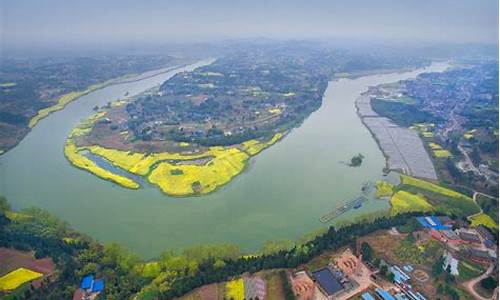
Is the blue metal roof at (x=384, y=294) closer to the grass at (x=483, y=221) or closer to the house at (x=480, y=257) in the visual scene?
the house at (x=480, y=257)

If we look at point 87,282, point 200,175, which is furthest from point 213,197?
point 87,282

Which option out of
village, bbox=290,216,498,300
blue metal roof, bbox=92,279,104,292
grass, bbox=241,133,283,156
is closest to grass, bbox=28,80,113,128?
grass, bbox=241,133,283,156

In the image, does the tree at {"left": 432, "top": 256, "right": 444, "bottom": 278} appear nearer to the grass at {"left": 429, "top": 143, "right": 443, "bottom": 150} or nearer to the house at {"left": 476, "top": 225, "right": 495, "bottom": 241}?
the house at {"left": 476, "top": 225, "right": 495, "bottom": 241}

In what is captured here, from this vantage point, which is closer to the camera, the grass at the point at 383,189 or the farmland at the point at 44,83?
the grass at the point at 383,189

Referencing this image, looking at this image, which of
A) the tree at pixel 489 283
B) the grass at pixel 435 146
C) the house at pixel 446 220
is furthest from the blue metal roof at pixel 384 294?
the grass at pixel 435 146

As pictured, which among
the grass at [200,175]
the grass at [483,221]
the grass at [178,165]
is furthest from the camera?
the grass at [178,165]

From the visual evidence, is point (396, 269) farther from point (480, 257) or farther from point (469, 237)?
point (469, 237)

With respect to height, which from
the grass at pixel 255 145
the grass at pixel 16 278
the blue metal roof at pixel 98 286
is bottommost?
the grass at pixel 16 278

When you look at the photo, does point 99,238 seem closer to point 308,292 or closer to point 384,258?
point 308,292
